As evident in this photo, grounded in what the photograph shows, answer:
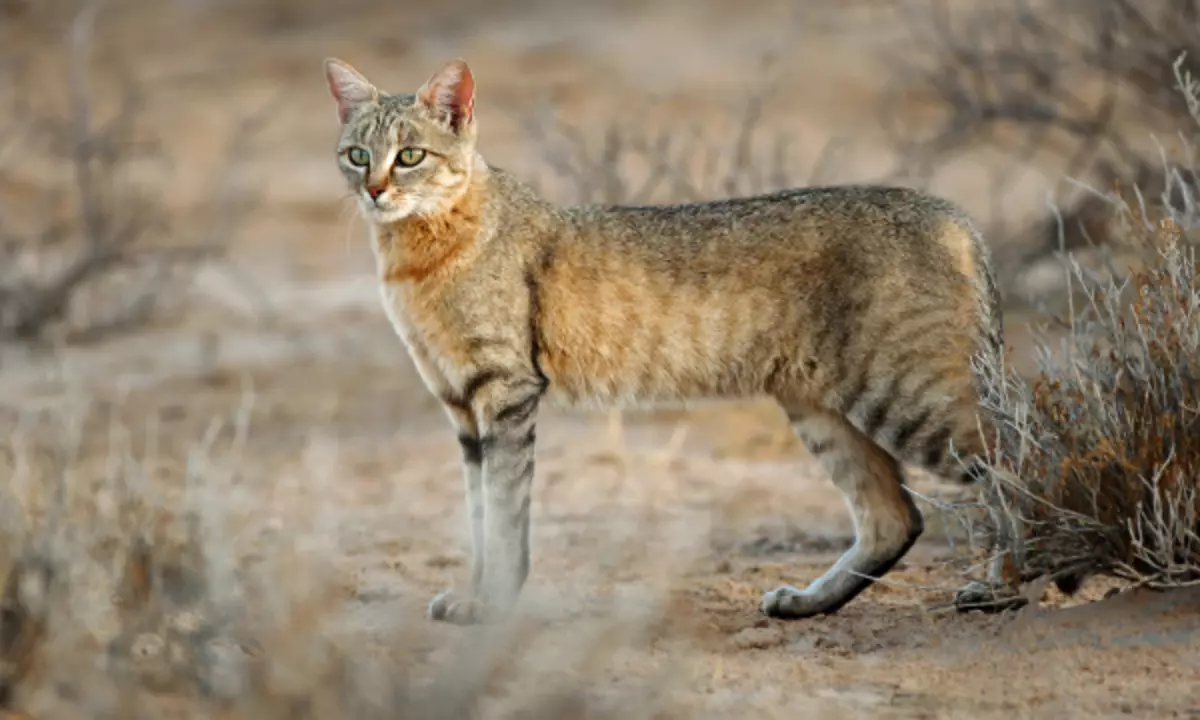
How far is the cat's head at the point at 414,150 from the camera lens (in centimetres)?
575

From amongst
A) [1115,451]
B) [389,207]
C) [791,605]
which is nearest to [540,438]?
[389,207]

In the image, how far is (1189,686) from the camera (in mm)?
4387

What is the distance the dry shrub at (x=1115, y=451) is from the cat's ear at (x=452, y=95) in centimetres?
198

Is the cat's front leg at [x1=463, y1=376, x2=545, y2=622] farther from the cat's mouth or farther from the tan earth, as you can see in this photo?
the cat's mouth

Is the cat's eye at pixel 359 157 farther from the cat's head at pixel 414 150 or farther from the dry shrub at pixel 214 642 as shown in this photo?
the dry shrub at pixel 214 642

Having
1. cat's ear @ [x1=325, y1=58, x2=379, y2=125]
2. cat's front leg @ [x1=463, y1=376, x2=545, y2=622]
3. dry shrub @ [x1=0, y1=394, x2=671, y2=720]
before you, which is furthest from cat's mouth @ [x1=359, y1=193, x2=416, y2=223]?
Answer: dry shrub @ [x1=0, y1=394, x2=671, y2=720]

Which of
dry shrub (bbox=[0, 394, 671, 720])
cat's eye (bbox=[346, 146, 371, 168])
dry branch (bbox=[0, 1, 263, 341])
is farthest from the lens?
dry branch (bbox=[0, 1, 263, 341])

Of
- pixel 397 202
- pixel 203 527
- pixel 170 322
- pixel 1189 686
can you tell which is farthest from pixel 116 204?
pixel 1189 686

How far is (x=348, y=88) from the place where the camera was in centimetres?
Result: 614

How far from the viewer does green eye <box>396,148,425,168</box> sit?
19.0 ft

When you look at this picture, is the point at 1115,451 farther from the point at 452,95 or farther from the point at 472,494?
the point at 452,95

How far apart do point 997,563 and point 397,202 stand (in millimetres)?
2184

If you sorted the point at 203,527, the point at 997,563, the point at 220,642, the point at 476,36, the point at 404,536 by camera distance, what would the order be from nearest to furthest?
the point at 220,642
the point at 203,527
the point at 997,563
the point at 404,536
the point at 476,36

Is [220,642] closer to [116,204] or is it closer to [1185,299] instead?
[1185,299]
